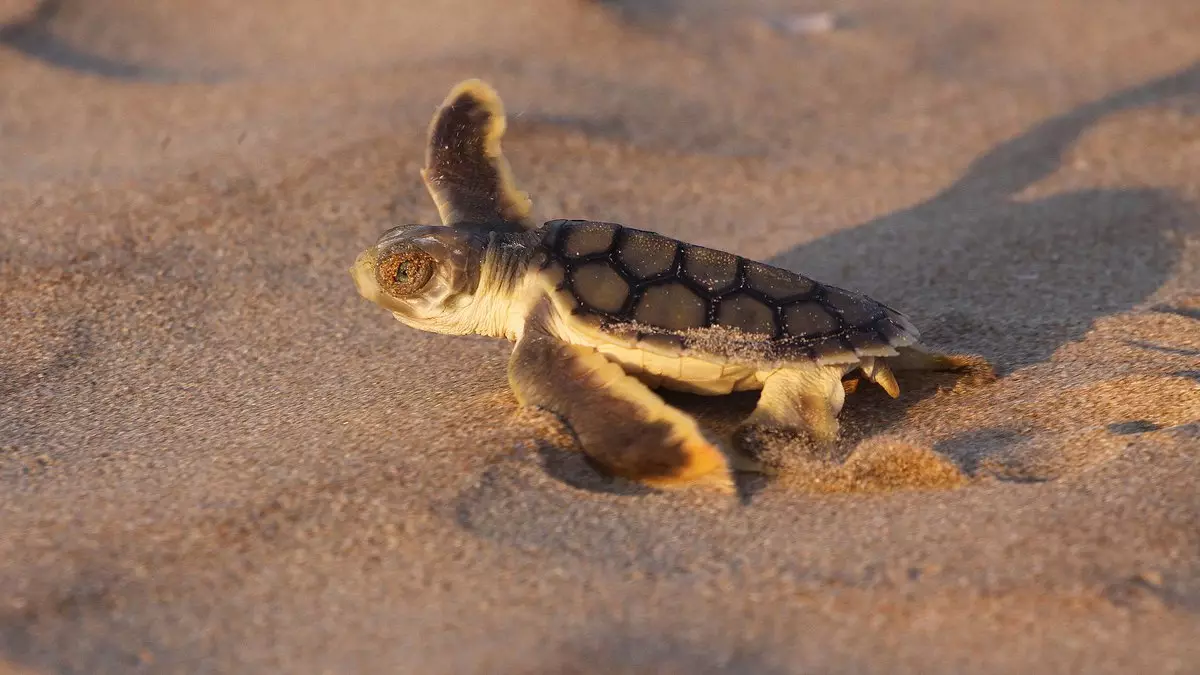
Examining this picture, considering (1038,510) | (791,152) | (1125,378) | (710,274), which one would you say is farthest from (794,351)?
(791,152)

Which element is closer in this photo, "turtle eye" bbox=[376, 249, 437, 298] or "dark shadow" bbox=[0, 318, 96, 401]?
"turtle eye" bbox=[376, 249, 437, 298]

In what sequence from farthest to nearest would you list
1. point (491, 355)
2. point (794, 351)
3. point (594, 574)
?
1. point (491, 355)
2. point (794, 351)
3. point (594, 574)

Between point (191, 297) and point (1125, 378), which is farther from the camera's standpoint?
point (191, 297)

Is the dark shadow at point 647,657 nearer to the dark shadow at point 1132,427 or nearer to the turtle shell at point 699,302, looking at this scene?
the turtle shell at point 699,302

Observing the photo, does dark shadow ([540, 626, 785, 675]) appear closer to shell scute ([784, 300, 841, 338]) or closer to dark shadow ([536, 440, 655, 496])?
dark shadow ([536, 440, 655, 496])

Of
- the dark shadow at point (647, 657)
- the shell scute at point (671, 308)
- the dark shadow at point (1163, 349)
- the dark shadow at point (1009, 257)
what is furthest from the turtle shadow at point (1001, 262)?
the dark shadow at point (647, 657)

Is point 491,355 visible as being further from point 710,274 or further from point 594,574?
point 594,574

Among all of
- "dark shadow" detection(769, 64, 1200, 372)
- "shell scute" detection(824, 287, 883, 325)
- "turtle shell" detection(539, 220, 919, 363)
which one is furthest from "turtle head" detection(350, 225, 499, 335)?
"dark shadow" detection(769, 64, 1200, 372)
